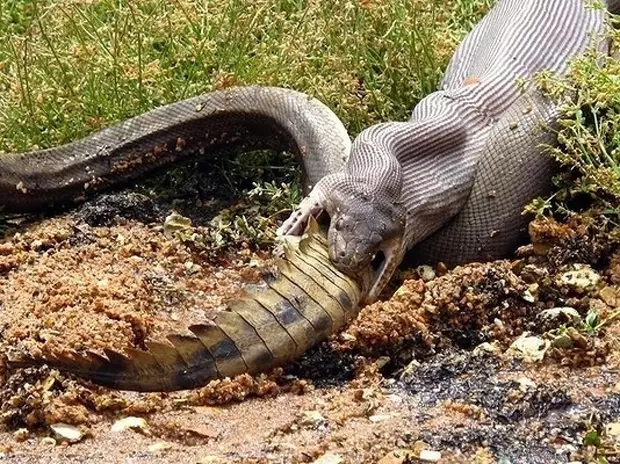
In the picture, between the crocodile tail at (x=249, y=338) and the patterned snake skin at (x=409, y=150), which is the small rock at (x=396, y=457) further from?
the patterned snake skin at (x=409, y=150)

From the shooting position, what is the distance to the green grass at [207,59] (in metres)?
6.89

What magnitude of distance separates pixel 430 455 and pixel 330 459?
0.33m

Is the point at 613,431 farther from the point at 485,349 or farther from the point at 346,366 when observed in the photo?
the point at 346,366

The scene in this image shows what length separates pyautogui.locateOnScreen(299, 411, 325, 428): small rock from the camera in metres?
4.32

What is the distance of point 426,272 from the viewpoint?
5918mm

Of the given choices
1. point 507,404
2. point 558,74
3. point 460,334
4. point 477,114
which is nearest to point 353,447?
point 507,404

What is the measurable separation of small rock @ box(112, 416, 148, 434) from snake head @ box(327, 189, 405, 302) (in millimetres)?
1253

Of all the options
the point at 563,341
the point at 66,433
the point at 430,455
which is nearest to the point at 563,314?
the point at 563,341

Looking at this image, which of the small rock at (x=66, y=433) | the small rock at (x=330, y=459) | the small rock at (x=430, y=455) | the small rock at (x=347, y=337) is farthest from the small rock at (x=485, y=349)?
the small rock at (x=66, y=433)

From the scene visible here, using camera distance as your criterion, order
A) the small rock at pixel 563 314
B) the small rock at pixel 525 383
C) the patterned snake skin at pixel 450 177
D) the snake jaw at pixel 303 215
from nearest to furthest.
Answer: the small rock at pixel 525 383 < the small rock at pixel 563 314 < the patterned snake skin at pixel 450 177 < the snake jaw at pixel 303 215

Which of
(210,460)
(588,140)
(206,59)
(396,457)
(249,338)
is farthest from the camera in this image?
(206,59)

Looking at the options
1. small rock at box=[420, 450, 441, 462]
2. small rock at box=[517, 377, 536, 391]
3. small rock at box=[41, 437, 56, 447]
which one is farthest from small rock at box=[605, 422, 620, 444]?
small rock at box=[41, 437, 56, 447]

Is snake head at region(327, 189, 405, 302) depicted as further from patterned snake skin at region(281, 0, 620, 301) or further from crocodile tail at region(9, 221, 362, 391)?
crocodile tail at region(9, 221, 362, 391)

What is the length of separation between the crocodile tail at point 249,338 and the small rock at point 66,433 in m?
0.23
